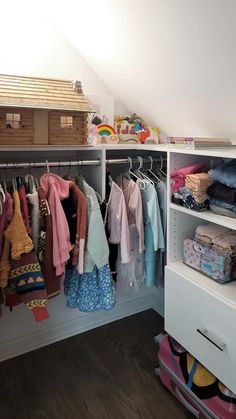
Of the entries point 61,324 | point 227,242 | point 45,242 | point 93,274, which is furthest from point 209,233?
point 61,324

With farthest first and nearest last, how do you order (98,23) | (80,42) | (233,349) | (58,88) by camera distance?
(80,42) → (58,88) → (98,23) → (233,349)

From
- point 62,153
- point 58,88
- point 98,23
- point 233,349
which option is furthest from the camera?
point 62,153

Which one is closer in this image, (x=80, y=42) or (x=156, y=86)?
(x=156, y=86)

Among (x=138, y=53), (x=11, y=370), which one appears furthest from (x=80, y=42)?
(x=11, y=370)

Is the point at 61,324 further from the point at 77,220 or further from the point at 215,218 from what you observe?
the point at 215,218

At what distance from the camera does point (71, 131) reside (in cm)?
159

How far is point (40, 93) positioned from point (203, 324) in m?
1.39

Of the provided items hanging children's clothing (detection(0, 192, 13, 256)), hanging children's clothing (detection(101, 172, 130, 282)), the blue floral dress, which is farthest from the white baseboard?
hanging children's clothing (detection(0, 192, 13, 256))

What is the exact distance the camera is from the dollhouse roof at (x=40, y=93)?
145cm

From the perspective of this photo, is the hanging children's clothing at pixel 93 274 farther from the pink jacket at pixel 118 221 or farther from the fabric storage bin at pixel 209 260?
the fabric storage bin at pixel 209 260

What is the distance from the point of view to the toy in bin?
1346 mm

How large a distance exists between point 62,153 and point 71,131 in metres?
0.34

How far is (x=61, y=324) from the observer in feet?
6.98

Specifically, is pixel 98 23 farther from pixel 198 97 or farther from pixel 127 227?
pixel 127 227
